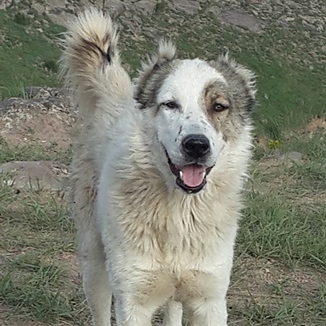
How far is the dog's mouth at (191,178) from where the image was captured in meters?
3.67

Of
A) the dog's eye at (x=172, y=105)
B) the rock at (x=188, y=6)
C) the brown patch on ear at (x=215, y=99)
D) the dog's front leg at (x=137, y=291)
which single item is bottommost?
the rock at (x=188, y=6)

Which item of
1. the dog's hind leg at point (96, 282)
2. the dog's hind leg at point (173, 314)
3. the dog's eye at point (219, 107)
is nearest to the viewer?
the dog's eye at point (219, 107)

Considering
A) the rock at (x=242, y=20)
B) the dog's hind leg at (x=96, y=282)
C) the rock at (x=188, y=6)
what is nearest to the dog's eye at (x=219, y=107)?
the dog's hind leg at (x=96, y=282)

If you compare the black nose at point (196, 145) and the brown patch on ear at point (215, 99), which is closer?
the black nose at point (196, 145)

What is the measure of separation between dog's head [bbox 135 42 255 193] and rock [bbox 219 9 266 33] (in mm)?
29578

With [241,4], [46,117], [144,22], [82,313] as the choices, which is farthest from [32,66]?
[82,313]

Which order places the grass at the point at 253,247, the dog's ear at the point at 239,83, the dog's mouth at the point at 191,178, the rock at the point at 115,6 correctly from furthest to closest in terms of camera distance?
the rock at the point at 115,6
the grass at the point at 253,247
the dog's ear at the point at 239,83
the dog's mouth at the point at 191,178

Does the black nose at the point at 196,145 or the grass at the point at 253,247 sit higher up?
the black nose at the point at 196,145

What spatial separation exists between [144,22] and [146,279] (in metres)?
27.7

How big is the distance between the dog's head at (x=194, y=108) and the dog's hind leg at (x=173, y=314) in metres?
0.88

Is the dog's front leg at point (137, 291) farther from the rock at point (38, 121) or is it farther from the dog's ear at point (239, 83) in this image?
the rock at point (38, 121)

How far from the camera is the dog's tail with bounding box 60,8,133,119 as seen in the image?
487 cm

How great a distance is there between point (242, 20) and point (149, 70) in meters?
30.4

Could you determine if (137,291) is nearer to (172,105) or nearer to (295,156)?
(172,105)
